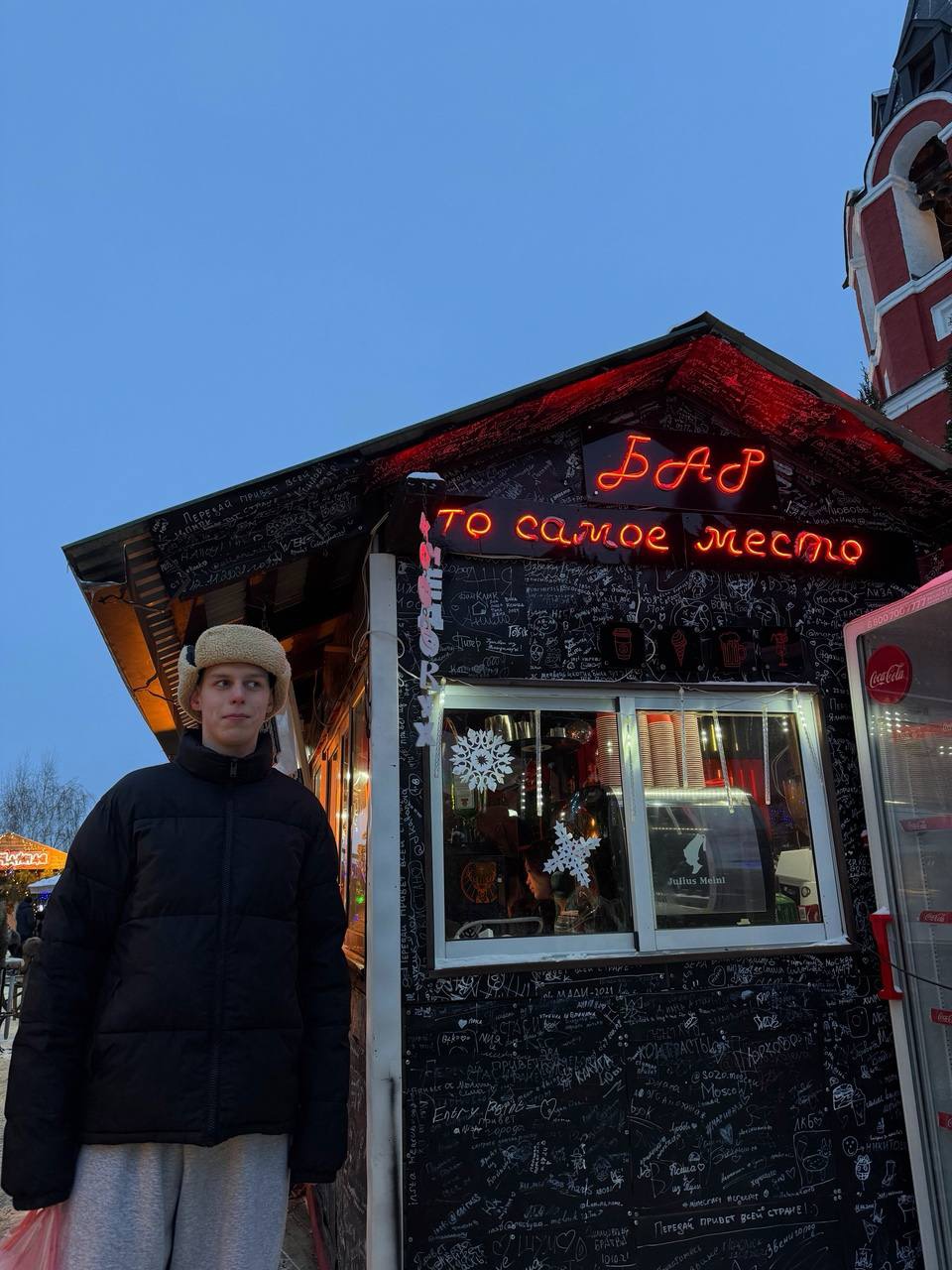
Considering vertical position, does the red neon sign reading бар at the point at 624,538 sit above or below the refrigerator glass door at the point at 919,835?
above

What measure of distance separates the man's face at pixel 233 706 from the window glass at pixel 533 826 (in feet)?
5.32

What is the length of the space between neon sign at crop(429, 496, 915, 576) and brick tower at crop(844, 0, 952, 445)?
11189mm

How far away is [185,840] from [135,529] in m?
1.52

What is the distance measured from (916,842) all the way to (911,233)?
15.6 m

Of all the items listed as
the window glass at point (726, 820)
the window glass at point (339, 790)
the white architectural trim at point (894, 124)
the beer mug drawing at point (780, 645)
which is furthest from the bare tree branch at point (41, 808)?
the beer mug drawing at point (780, 645)

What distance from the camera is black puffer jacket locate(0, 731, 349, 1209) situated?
2018mm

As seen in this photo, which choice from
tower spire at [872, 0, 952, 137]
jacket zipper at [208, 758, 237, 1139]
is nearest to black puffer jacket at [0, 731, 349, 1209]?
jacket zipper at [208, 758, 237, 1139]

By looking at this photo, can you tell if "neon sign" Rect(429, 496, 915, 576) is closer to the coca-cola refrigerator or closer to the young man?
the coca-cola refrigerator

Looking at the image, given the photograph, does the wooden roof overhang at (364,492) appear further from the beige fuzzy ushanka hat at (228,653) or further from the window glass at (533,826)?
the window glass at (533,826)

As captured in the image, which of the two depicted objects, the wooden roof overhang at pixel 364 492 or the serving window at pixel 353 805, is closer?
the wooden roof overhang at pixel 364 492

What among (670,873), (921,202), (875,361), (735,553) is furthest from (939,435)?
(670,873)

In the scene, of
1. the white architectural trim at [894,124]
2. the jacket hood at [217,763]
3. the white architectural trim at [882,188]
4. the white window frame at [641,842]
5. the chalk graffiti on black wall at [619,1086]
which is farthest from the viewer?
the white architectural trim at [882,188]

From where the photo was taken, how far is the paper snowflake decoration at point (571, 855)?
4047mm

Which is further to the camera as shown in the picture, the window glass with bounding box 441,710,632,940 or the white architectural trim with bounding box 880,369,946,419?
the white architectural trim with bounding box 880,369,946,419
